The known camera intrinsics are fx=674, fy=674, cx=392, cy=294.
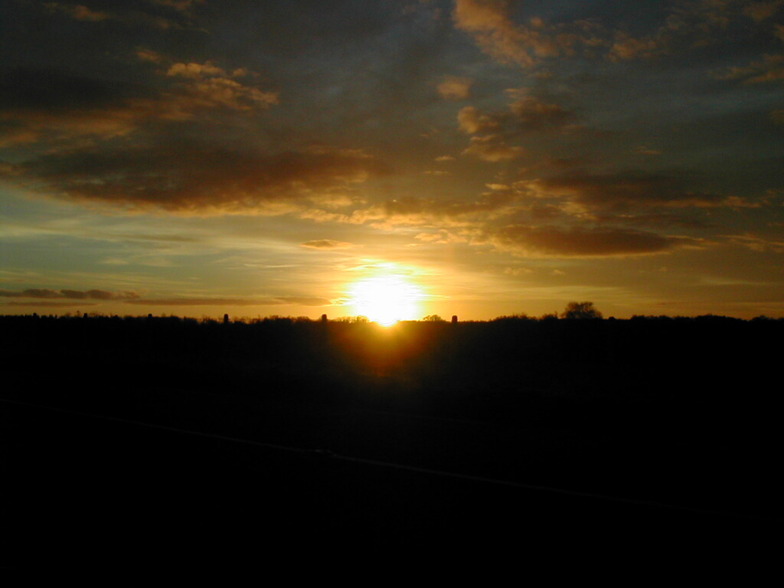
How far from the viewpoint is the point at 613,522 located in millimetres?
6383

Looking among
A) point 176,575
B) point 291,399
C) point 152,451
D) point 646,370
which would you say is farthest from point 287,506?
point 646,370

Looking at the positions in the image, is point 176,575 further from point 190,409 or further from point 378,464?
point 190,409

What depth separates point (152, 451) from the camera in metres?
9.57

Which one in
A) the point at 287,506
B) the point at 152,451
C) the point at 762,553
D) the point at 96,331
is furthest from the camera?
the point at 96,331

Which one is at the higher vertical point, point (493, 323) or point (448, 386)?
point (493, 323)

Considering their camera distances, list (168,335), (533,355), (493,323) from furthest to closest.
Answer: (168,335), (493,323), (533,355)

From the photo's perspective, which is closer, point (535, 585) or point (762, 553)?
point (535, 585)

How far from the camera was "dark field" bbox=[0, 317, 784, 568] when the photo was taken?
5.86m

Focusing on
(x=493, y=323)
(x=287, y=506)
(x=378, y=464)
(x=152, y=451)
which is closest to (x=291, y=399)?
(x=152, y=451)

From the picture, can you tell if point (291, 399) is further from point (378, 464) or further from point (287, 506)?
point (287, 506)

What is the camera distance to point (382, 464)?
8711mm

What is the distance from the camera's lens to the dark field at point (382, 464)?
5859mm

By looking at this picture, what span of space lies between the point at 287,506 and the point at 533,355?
26146mm

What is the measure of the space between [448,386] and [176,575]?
676 inches
